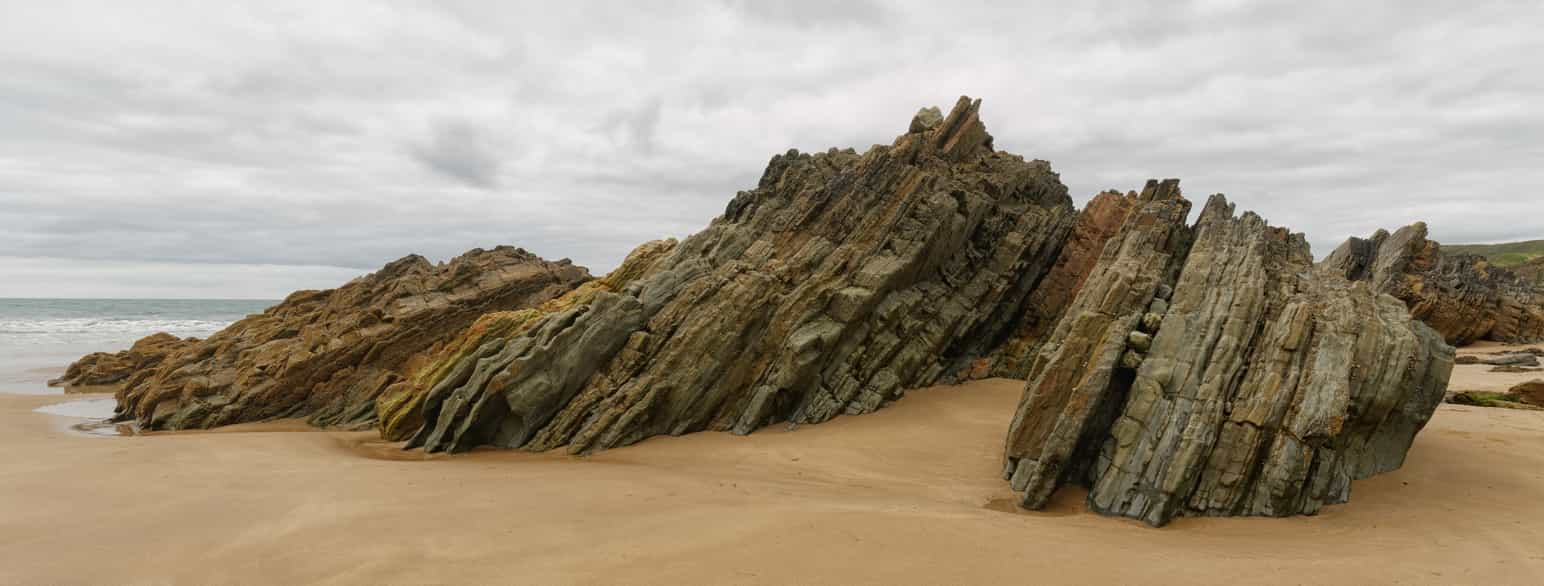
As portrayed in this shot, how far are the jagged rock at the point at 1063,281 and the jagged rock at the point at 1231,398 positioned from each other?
638 centimetres

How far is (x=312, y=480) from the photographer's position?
11.4m

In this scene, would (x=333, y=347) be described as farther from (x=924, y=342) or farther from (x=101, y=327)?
(x=101, y=327)

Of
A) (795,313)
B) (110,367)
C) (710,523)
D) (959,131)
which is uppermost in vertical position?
(959,131)

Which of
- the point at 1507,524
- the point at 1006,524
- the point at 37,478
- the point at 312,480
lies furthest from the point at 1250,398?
the point at 37,478

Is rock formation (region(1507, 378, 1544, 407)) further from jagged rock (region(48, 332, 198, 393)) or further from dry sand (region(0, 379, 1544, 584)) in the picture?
jagged rock (region(48, 332, 198, 393))

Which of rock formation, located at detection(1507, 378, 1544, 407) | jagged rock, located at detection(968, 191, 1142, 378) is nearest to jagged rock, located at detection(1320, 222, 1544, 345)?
rock formation, located at detection(1507, 378, 1544, 407)

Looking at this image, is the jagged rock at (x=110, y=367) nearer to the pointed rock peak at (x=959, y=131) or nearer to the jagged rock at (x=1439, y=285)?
the pointed rock peak at (x=959, y=131)

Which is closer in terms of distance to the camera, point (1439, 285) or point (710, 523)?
point (710, 523)

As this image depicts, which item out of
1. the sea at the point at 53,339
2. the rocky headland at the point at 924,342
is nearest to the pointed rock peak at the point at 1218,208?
the rocky headland at the point at 924,342

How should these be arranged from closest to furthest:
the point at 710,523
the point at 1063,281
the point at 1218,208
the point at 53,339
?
1. the point at 710,523
2. the point at 1218,208
3. the point at 1063,281
4. the point at 53,339

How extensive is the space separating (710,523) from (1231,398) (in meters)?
7.48

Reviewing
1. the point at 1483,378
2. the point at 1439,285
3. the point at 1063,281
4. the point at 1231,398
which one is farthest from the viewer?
the point at 1439,285

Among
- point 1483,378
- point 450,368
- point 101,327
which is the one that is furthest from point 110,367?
point 101,327

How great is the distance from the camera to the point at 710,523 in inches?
340
